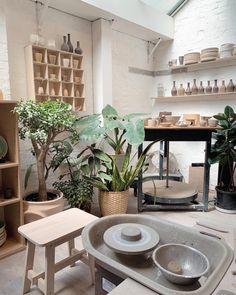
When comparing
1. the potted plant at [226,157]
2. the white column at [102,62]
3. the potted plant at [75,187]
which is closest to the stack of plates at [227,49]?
the potted plant at [226,157]

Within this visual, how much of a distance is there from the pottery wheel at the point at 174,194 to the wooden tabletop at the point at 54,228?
159cm

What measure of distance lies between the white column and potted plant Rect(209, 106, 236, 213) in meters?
1.57

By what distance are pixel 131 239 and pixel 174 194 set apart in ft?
8.00

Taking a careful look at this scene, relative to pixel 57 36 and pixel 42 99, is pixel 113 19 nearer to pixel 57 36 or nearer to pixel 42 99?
pixel 57 36

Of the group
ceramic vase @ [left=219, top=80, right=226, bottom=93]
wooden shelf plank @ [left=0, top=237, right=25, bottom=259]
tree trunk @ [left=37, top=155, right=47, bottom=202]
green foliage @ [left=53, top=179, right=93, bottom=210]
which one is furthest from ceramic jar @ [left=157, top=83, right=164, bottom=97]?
wooden shelf plank @ [left=0, top=237, right=25, bottom=259]

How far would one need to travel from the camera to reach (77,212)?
189 cm

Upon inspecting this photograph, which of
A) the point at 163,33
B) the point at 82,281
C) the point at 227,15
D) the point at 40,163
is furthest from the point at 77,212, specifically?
the point at 227,15

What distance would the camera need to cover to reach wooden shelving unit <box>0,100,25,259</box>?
2242 mm

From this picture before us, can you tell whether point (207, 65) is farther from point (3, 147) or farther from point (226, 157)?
point (3, 147)

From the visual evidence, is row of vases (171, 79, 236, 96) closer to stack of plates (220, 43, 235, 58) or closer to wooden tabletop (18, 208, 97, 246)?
stack of plates (220, 43, 235, 58)

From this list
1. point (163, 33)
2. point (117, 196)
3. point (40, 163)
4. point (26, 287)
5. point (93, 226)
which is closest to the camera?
point (93, 226)

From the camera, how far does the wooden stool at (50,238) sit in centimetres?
153

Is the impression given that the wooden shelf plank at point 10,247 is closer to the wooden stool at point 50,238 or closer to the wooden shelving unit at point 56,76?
the wooden stool at point 50,238

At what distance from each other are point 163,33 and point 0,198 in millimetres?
3508
